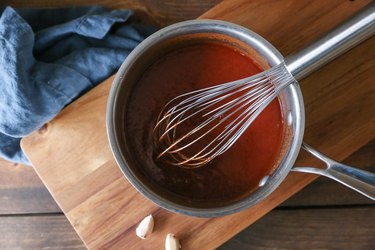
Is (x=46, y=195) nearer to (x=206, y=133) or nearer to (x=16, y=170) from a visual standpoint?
(x=16, y=170)

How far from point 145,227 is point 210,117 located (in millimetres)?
153

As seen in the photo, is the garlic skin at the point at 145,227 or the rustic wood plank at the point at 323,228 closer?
the garlic skin at the point at 145,227

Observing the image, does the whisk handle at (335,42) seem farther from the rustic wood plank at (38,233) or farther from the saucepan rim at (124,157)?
the rustic wood plank at (38,233)

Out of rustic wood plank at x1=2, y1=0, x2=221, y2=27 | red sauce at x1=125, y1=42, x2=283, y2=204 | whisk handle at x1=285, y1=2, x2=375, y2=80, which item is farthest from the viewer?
rustic wood plank at x1=2, y1=0, x2=221, y2=27

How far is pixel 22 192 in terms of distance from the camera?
0.67m

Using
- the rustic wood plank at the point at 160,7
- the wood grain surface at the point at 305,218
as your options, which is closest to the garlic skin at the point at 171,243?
the wood grain surface at the point at 305,218

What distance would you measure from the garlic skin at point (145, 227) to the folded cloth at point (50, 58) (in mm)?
168

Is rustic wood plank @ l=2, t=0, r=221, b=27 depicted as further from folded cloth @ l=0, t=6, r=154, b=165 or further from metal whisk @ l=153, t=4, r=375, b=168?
metal whisk @ l=153, t=4, r=375, b=168

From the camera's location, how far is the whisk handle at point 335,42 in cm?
40

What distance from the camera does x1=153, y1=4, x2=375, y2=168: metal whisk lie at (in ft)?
1.59

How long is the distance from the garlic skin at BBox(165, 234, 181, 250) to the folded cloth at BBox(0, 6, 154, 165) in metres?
0.20

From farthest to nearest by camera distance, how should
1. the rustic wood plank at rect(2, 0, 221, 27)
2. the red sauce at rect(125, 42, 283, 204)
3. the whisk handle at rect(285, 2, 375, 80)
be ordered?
the rustic wood plank at rect(2, 0, 221, 27) → the red sauce at rect(125, 42, 283, 204) → the whisk handle at rect(285, 2, 375, 80)

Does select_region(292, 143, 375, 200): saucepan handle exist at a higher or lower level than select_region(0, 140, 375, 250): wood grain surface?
higher

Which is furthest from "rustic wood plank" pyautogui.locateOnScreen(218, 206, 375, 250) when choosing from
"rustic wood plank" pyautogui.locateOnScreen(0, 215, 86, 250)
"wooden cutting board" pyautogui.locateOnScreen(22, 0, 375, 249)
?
"rustic wood plank" pyautogui.locateOnScreen(0, 215, 86, 250)
